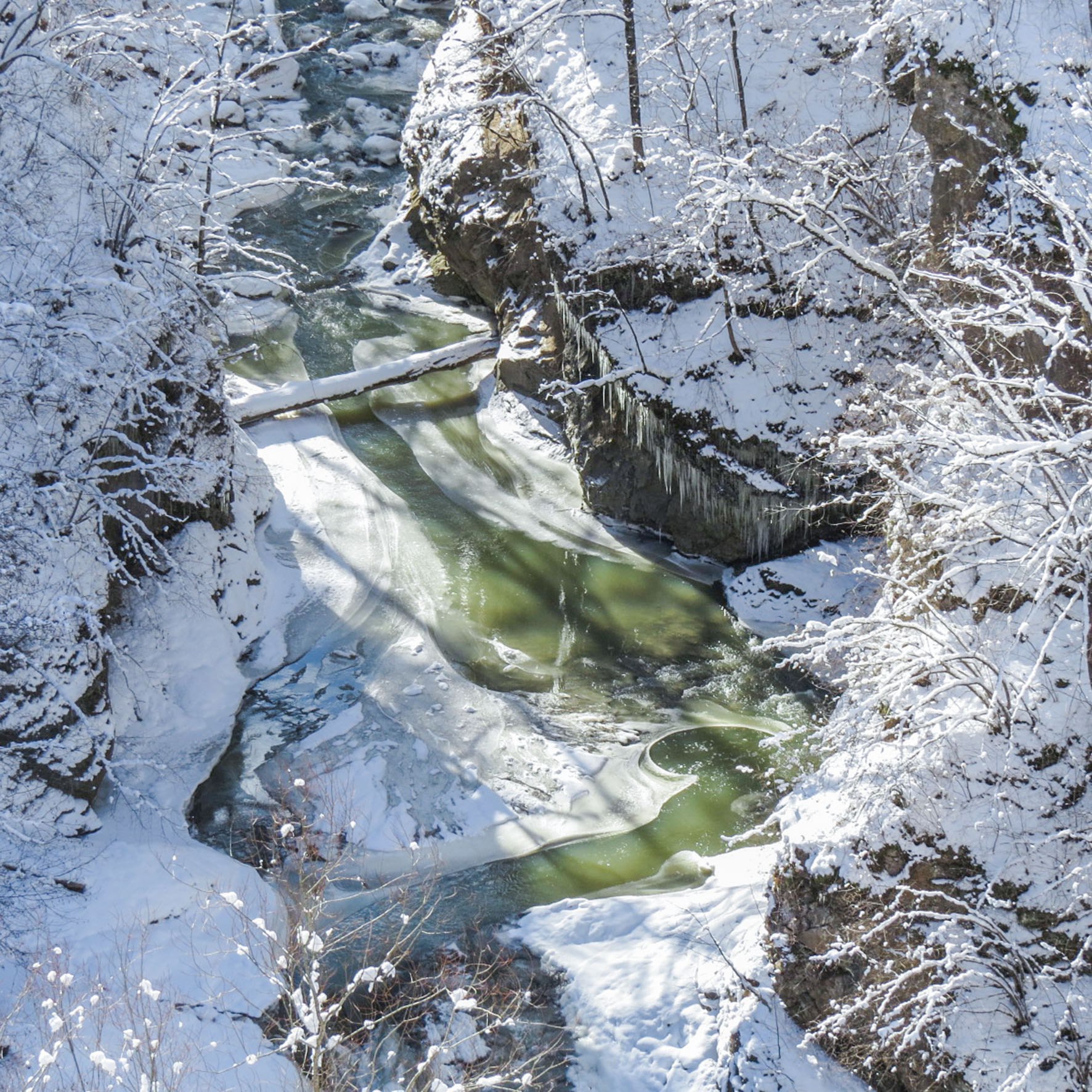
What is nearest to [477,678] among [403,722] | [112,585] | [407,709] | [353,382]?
[407,709]

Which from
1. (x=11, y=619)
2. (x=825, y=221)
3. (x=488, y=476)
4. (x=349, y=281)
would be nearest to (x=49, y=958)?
(x=11, y=619)

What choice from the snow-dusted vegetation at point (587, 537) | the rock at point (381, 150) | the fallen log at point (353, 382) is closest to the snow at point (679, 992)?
the snow-dusted vegetation at point (587, 537)

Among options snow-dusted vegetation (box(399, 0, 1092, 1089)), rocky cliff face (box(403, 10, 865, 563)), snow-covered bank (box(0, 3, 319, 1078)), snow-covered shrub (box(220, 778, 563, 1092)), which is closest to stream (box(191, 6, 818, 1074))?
snow-covered shrub (box(220, 778, 563, 1092))

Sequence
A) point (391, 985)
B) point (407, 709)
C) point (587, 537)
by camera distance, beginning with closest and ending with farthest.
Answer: point (391, 985) → point (407, 709) → point (587, 537)

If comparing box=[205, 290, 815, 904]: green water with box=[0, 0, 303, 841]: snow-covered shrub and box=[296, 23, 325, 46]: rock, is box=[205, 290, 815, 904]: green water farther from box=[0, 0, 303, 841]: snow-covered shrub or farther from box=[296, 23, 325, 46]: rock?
box=[296, 23, 325, 46]: rock

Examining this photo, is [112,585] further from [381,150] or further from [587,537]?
[381,150]

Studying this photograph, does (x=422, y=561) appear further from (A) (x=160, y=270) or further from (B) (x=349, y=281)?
(B) (x=349, y=281)
